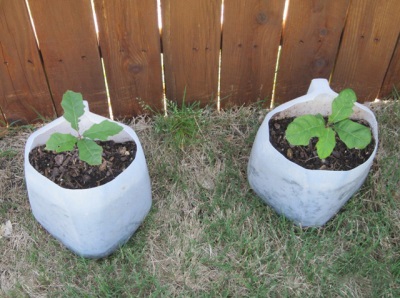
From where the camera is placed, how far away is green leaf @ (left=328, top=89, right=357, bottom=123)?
181 cm

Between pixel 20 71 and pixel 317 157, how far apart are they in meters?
1.23

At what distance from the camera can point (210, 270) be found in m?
1.93

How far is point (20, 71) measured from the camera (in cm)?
208

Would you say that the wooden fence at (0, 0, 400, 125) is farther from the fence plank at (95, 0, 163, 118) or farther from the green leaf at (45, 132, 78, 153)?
the green leaf at (45, 132, 78, 153)

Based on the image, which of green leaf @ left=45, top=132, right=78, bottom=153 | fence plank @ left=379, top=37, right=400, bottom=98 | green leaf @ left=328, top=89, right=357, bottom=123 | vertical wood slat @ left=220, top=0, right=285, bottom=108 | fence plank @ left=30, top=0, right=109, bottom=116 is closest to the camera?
green leaf @ left=45, top=132, right=78, bottom=153

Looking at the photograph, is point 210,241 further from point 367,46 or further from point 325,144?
point 367,46

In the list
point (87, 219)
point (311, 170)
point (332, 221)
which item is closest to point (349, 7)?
point (311, 170)

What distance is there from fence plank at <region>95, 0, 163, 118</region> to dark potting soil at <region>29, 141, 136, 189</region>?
39 centimetres

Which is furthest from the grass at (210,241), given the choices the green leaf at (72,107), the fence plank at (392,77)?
the green leaf at (72,107)

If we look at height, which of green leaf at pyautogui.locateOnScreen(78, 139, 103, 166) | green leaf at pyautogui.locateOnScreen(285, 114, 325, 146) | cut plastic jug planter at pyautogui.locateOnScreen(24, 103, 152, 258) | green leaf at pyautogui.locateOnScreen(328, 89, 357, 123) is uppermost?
green leaf at pyautogui.locateOnScreen(328, 89, 357, 123)

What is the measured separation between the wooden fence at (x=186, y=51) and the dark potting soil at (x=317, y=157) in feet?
1.37

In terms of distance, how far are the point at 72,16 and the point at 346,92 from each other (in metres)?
1.05

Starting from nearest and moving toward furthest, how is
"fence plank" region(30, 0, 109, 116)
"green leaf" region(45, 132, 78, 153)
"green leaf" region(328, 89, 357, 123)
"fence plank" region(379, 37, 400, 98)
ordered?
"green leaf" region(45, 132, 78, 153) < "green leaf" region(328, 89, 357, 123) < "fence plank" region(30, 0, 109, 116) < "fence plank" region(379, 37, 400, 98)

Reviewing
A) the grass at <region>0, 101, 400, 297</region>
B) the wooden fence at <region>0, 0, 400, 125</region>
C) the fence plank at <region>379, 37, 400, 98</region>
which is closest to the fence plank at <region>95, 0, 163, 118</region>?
the wooden fence at <region>0, 0, 400, 125</region>
